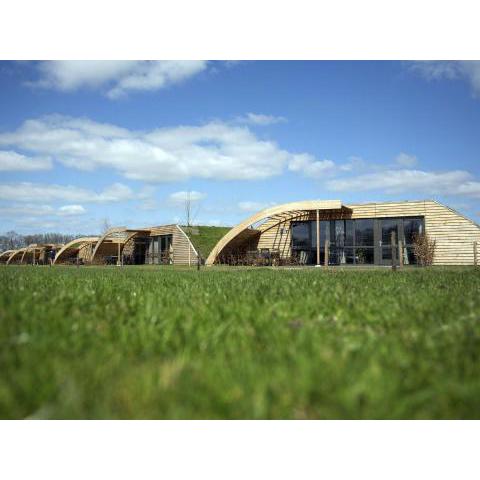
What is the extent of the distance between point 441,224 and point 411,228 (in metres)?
2.17

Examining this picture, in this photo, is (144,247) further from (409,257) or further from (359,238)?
(409,257)

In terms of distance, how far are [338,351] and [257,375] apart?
605 millimetres

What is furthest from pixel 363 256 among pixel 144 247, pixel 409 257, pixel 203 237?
pixel 144 247

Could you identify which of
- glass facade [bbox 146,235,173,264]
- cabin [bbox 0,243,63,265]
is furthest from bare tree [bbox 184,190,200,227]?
cabin [bbox 0,243,63,265]

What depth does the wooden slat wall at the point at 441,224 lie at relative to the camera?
2752 centimetres

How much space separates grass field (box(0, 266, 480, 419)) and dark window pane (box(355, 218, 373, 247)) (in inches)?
1149

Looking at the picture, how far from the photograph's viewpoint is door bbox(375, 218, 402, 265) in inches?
1203

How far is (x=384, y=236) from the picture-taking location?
101ft

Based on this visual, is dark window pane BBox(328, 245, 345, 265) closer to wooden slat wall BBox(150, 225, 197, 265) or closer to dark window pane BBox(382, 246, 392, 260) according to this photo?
dark window pane BBox(382, 246, 392, 260)

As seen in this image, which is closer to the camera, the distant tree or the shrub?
the shrub
